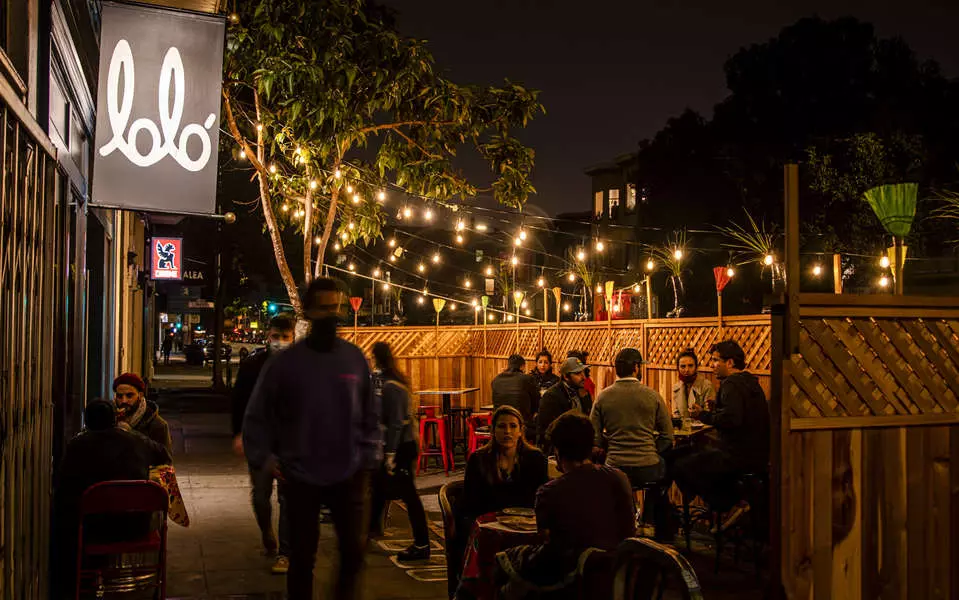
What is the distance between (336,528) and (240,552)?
12.8ft

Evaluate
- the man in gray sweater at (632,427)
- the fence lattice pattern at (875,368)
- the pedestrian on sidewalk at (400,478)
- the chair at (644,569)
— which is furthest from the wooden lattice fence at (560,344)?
the chair at (644,569)

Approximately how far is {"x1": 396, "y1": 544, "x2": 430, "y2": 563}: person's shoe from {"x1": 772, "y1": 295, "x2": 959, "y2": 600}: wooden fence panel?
4.04 m

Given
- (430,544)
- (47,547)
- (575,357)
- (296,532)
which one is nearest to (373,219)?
(575,357)

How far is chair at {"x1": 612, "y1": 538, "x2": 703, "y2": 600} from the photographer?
142 inches

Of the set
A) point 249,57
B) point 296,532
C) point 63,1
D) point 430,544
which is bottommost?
point 430,544

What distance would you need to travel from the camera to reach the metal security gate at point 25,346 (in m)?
4.56

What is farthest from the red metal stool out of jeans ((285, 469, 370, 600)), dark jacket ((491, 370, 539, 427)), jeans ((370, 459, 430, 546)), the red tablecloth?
jeans ((285, 469, 370, 600))

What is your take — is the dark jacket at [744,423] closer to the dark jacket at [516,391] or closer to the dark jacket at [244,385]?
the dark jacket at [244,385]

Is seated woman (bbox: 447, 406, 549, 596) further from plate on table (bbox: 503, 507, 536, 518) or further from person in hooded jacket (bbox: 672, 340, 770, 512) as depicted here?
person in hooded jacket (bbox: 672, 340, 770, 512)

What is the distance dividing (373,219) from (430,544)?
24.0 feet

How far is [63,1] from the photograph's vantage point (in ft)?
23.4

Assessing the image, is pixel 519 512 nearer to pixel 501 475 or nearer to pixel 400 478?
pixel 501 475

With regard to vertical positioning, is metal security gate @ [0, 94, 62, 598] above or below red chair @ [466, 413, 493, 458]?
above

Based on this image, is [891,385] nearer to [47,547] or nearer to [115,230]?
[47,547]
